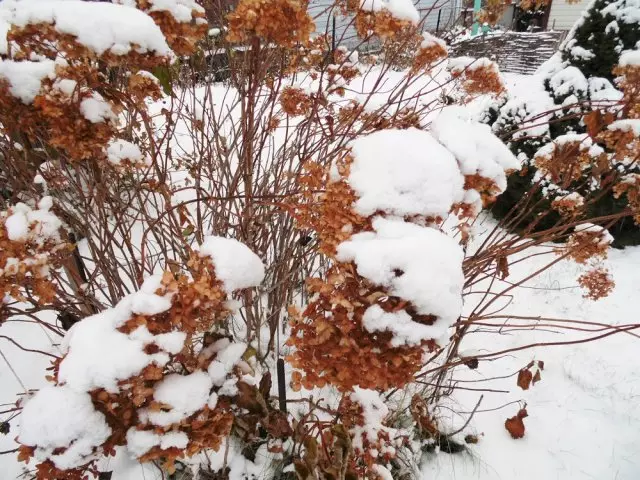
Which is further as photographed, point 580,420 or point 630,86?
point 580,420

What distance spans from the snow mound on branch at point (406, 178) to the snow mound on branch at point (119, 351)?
0.52m

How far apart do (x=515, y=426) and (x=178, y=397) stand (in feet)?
6.13

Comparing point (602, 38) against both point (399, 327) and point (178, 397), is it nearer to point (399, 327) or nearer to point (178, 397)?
point (399, 327)

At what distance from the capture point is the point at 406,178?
Result: 2.94 feet

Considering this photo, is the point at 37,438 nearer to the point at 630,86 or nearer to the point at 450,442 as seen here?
the point at 450,442

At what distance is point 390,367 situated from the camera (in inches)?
32.4

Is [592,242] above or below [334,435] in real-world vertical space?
above

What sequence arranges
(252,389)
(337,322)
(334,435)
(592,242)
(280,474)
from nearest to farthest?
(337,322)
(252,389)
(334,435)
(592,242)
(280,474)

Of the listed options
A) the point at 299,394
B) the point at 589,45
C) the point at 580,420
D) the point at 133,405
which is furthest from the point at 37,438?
the point at 589,45

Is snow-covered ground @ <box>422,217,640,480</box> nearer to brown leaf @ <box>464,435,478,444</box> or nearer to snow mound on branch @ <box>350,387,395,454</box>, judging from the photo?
brown leaf @ <box>464,435,478,444</box>

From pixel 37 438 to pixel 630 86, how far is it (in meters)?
2.40

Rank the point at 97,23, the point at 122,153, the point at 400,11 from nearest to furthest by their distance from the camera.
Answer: the point at 97,23 < the point at 400,11 < the point at 122,153

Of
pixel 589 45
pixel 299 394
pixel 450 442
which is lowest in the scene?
pixel 450 442

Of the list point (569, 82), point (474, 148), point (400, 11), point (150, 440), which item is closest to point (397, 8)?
point (400, 11)
